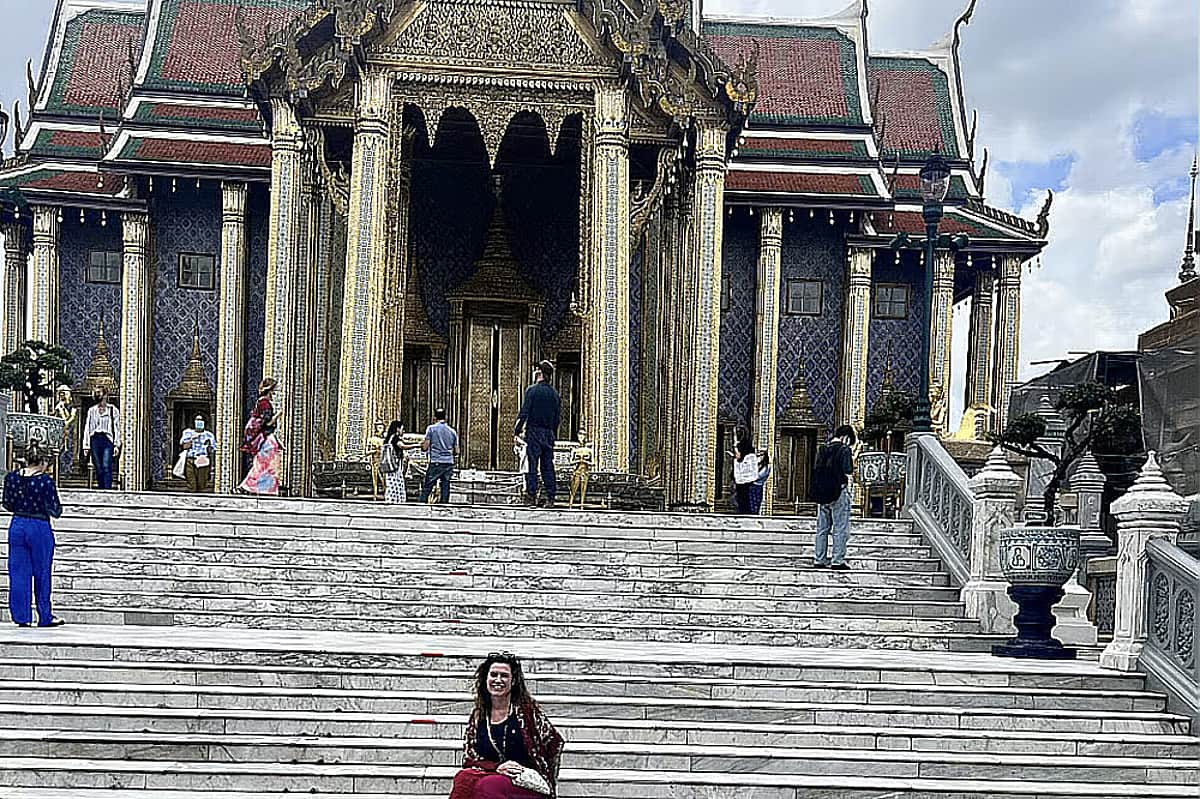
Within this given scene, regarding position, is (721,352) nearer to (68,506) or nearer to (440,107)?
(440,107)

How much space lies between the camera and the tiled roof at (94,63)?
29781 millimetres

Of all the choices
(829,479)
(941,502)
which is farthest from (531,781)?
(941,502)

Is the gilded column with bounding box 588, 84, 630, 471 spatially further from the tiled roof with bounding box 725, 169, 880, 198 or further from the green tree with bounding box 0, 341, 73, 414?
the green tree with bounding box 0, 341, 73, 414

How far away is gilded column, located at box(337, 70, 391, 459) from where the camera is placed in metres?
20.1

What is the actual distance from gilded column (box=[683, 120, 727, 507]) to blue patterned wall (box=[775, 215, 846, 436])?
6.14 metres

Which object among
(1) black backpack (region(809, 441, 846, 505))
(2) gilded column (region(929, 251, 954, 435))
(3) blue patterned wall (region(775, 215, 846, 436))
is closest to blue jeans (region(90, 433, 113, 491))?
(1) black backpack (region(809, 441, 846, 505))

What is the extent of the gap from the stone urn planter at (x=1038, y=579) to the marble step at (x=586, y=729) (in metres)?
2.24

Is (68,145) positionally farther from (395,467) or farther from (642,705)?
(642,705)

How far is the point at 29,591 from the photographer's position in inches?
484

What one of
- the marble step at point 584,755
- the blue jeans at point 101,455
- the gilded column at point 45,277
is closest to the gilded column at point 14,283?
the gilded column at point 45,277

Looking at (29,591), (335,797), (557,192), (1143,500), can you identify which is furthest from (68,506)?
(557,192)

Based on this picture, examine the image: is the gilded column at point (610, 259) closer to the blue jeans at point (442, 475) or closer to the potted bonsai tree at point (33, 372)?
the blue jeans at point (442, 475)

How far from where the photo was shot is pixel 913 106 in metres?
31.7

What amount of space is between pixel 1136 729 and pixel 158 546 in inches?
333
